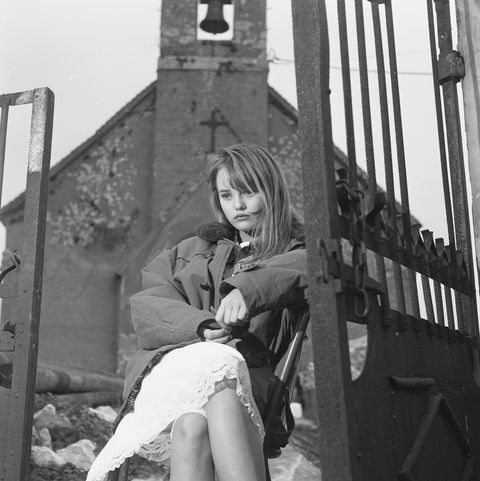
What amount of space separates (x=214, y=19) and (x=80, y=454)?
26.1ft

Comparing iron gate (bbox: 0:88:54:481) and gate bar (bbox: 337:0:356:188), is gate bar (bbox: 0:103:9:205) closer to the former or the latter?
iron gate (bbox: 0:88:54:481)

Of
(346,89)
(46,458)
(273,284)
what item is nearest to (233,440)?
(273,284)

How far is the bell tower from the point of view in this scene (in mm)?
12055

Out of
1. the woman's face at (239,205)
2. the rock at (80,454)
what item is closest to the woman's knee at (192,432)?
the woman's face at (239,205)

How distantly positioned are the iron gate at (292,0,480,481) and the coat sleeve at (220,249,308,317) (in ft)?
0.79

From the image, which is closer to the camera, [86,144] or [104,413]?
[104,413]

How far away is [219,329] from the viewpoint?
2.17 metres

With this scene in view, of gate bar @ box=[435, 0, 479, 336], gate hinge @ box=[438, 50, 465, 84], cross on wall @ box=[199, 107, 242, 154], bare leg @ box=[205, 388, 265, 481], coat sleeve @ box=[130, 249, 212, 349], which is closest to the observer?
bare leg @ box=[205, 388, 265, 481]

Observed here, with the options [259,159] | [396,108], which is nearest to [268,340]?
[259,159]

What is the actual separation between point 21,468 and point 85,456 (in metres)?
1.95

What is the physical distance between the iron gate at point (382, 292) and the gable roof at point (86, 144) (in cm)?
978

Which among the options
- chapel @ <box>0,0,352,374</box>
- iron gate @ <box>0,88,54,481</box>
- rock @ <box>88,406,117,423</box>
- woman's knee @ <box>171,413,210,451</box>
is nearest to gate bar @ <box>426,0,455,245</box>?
woman's knee @ <box>171,413,210,451</box>

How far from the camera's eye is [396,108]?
8.60ft

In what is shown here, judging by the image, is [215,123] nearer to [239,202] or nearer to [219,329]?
[239,202]
